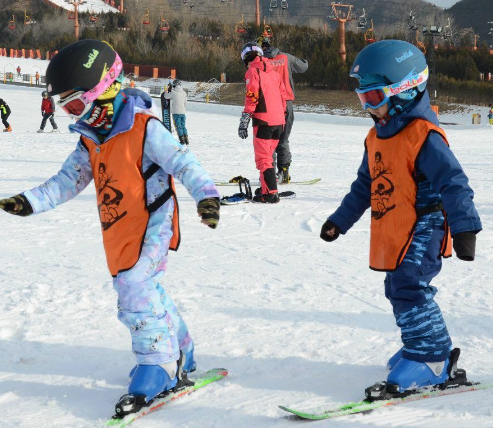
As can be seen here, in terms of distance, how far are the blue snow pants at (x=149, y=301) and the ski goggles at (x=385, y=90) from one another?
966 millimetres

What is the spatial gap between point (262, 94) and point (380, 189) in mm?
5275

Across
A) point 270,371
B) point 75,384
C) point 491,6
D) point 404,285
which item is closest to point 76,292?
point 75,384

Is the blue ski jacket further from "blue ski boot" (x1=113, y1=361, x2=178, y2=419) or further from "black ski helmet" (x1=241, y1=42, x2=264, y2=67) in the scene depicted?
"black ski helmet" (x1=241, y1=42, x2=264, y2=67)

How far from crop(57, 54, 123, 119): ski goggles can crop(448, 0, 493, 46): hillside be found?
12036 centimetres

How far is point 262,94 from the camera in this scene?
8.13 m

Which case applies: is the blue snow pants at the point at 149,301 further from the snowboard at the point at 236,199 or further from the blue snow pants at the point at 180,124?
the blue snow pants at the point at 180,124

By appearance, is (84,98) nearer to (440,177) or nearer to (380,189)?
(380,189)

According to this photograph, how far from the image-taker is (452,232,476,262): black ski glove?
264 centimetres

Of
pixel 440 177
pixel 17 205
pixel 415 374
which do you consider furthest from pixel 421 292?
pixel 17 205

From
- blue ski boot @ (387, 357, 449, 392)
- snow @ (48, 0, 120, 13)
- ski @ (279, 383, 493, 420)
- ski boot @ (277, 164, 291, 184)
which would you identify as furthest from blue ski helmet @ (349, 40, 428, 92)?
snow @ (48, 0, 120, 13)

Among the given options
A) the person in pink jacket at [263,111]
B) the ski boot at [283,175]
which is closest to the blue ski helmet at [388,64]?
the person in pink jacket at [263,111]

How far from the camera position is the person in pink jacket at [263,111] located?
26.5 feet

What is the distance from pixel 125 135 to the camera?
291cm

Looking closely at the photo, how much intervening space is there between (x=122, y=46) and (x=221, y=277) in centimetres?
6259
